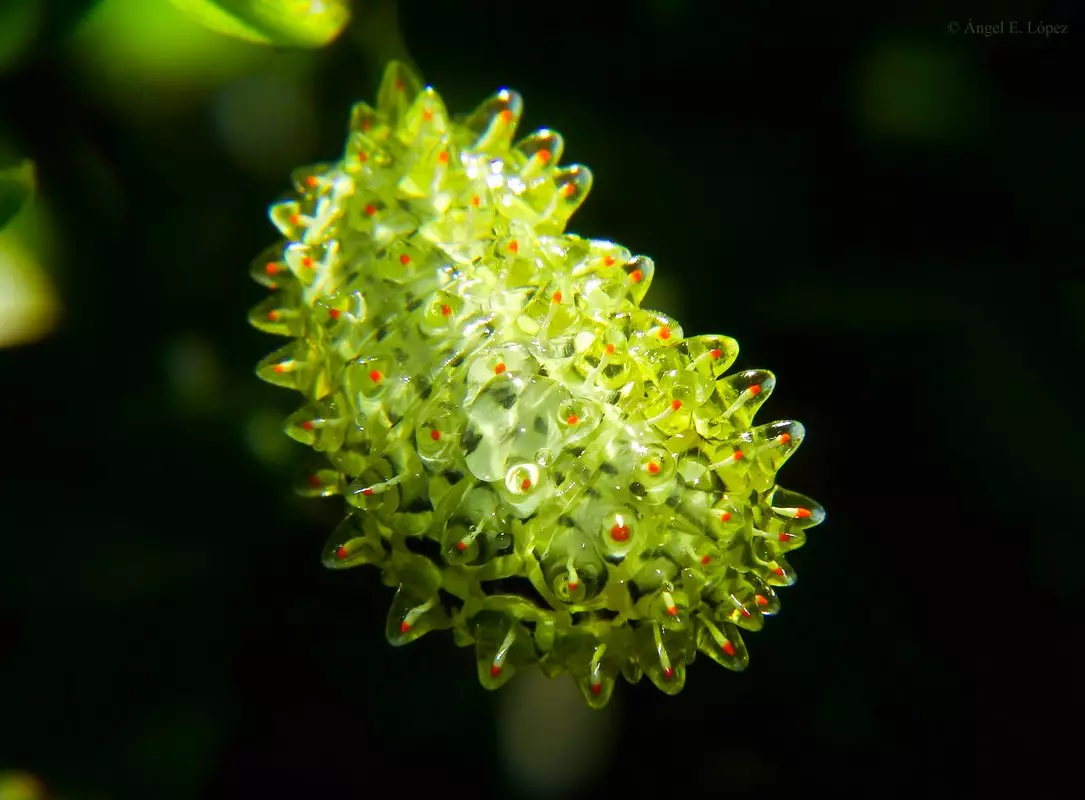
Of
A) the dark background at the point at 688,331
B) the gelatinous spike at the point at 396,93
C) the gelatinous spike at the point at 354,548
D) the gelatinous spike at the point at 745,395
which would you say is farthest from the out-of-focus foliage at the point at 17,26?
the gelatinous spike at the point at 745,395

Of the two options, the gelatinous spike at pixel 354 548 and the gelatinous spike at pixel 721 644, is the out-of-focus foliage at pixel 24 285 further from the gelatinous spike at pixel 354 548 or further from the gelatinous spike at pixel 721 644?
the gelatinous spike at pixel 721 644

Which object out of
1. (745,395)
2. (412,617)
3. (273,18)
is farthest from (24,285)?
(745,395)

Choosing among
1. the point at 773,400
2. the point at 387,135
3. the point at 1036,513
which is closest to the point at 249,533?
the point at 387,135

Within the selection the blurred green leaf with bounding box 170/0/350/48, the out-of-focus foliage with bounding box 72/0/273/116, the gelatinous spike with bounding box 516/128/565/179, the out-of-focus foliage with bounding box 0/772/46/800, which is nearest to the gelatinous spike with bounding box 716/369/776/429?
the gelatinous spike with bounding box 516/128/565/179

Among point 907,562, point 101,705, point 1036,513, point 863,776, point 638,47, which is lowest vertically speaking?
point 101,705

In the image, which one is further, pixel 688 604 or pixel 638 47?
pixel 638 47

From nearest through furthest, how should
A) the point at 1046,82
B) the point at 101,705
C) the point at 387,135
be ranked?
the point at 387,135, the point at 1046,82, the point at 101,705

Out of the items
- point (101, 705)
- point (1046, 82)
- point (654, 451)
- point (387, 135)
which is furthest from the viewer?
point (101, 705)

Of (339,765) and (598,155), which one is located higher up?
(598,155)

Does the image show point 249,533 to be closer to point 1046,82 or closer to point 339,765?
point 339,765
